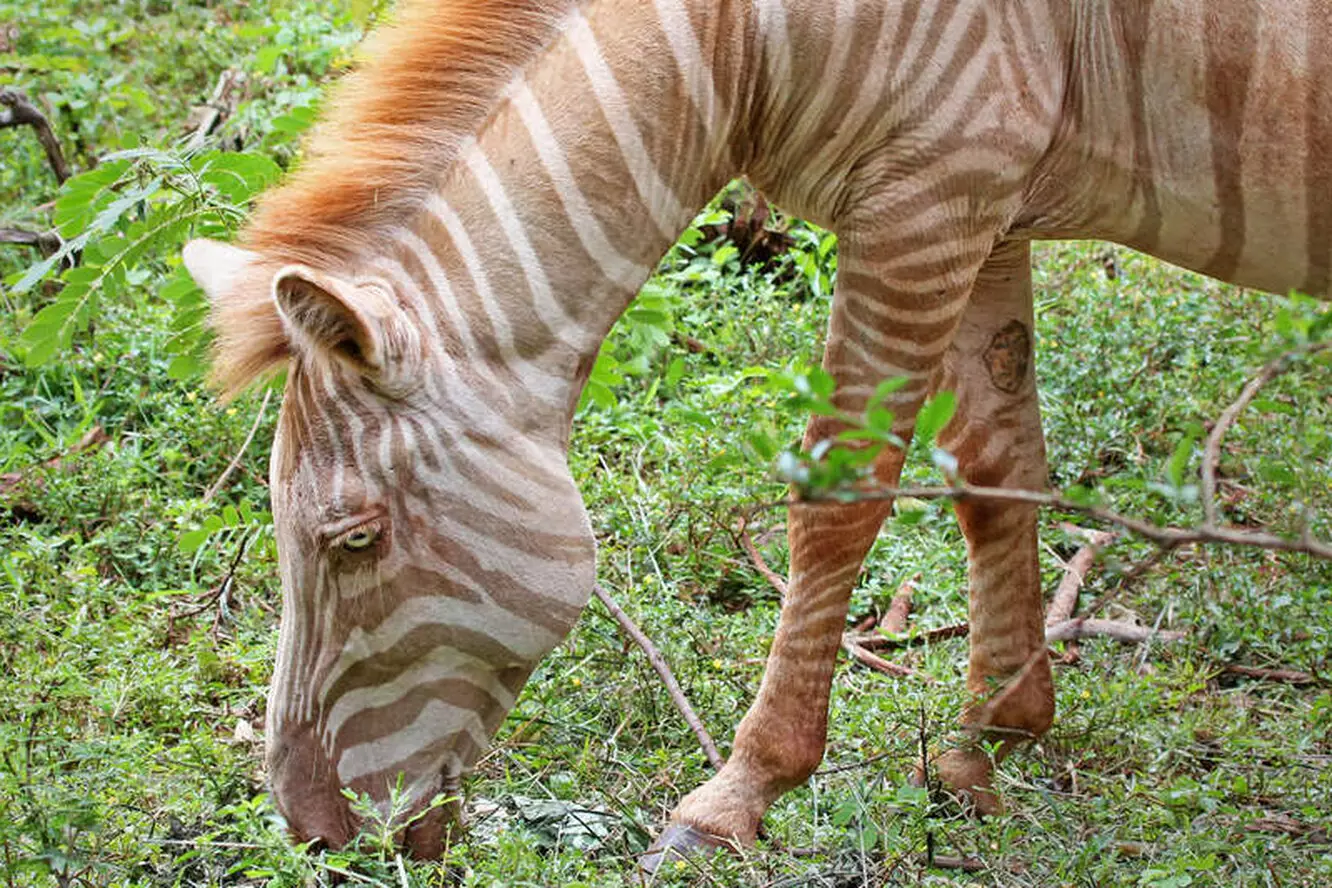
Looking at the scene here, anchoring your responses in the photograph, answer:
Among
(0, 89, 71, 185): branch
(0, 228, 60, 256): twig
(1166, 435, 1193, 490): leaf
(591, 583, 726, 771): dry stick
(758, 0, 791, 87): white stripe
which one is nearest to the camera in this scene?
(1166, 435, 1193, 490): leaf

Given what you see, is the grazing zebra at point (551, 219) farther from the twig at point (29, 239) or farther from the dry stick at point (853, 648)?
the twig at point (29, 239)

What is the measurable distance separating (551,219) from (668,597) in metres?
1.94

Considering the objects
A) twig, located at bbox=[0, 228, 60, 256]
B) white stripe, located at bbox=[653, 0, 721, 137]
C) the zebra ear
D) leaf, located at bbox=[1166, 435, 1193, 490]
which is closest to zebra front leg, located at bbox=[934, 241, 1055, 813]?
white stripe, located at bbox=[653, 0, 721, 137]

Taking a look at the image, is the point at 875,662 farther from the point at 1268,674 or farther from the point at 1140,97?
the point at 1140,97

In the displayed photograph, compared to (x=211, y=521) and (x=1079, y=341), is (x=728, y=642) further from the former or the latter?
(x=1079, y=341)

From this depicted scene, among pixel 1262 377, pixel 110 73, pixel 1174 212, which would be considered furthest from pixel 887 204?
pixel 110 73

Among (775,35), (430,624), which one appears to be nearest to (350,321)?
(430,624)

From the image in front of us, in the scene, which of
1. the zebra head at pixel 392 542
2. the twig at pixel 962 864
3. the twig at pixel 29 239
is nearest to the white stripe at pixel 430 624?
the zebra head at pixel 392 542

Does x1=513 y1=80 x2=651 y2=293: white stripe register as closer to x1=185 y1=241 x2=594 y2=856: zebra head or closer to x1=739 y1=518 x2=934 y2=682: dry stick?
x1=185 y1=241 x2=594 y2=856: zebra head

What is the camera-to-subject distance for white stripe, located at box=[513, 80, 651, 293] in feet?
11.8

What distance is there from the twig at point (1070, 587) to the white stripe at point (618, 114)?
2.24 metres

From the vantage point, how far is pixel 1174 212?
404 cm

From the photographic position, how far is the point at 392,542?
3490 millimetres

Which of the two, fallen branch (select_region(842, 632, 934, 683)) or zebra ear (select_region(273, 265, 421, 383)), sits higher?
zebra ear (select_region(273, 265, 421, 383))
